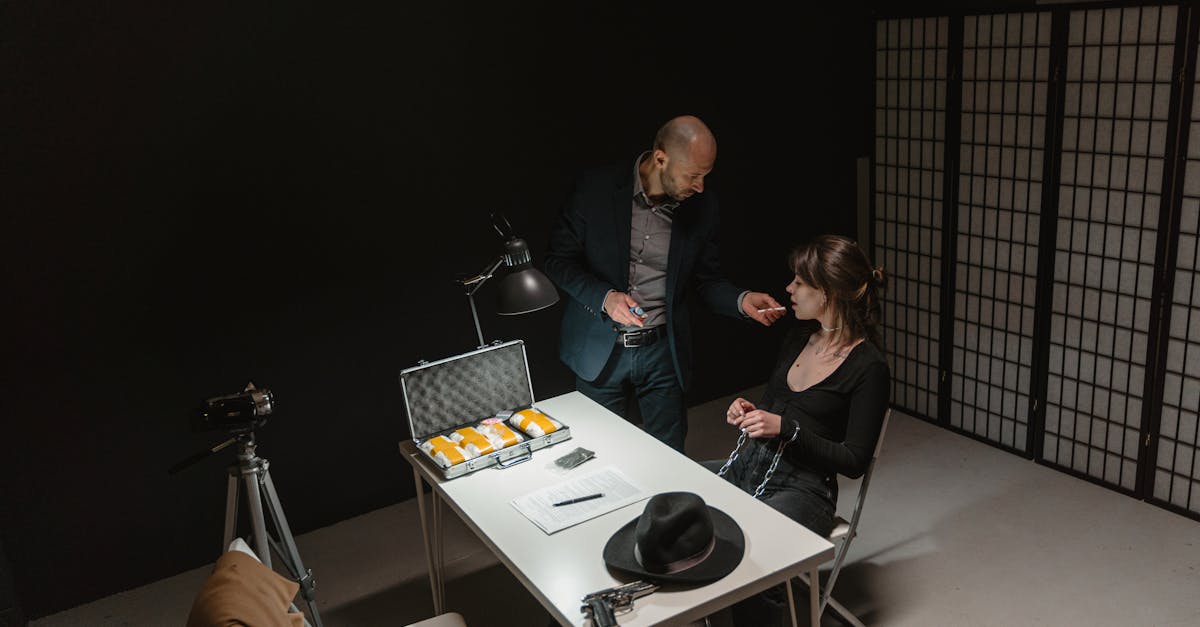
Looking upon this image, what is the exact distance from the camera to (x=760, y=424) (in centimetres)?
262

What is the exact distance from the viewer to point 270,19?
3.50 meters

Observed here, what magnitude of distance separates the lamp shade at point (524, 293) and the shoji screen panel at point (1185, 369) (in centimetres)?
243

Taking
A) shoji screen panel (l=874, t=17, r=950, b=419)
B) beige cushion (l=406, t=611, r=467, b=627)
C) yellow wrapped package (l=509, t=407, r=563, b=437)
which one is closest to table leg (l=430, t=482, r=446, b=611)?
yellow wrapped package (l=509, t=407, r=563, b=437)

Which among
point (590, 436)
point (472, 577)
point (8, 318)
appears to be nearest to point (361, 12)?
point (8, 318)

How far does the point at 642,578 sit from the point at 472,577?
159cm

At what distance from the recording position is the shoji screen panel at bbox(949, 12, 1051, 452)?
3.91 metres

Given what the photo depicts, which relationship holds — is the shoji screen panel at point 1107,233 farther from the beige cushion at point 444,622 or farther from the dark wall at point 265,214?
the beige cushion at point 444,622

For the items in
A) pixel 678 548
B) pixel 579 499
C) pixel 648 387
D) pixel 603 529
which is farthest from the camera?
pixel 648 387

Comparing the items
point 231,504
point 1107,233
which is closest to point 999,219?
point 1107,233

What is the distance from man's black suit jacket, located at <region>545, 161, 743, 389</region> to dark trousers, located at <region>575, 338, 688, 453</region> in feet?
0.14

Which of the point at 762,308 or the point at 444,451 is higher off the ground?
the point at 762,308

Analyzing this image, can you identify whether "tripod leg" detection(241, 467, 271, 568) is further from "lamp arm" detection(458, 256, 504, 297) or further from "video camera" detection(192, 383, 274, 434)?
"lamp arm" detection(458, 256, 504, 297)

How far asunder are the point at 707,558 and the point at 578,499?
0.47 metres

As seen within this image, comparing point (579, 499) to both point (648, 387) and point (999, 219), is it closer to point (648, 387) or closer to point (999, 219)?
point (648, 387)
